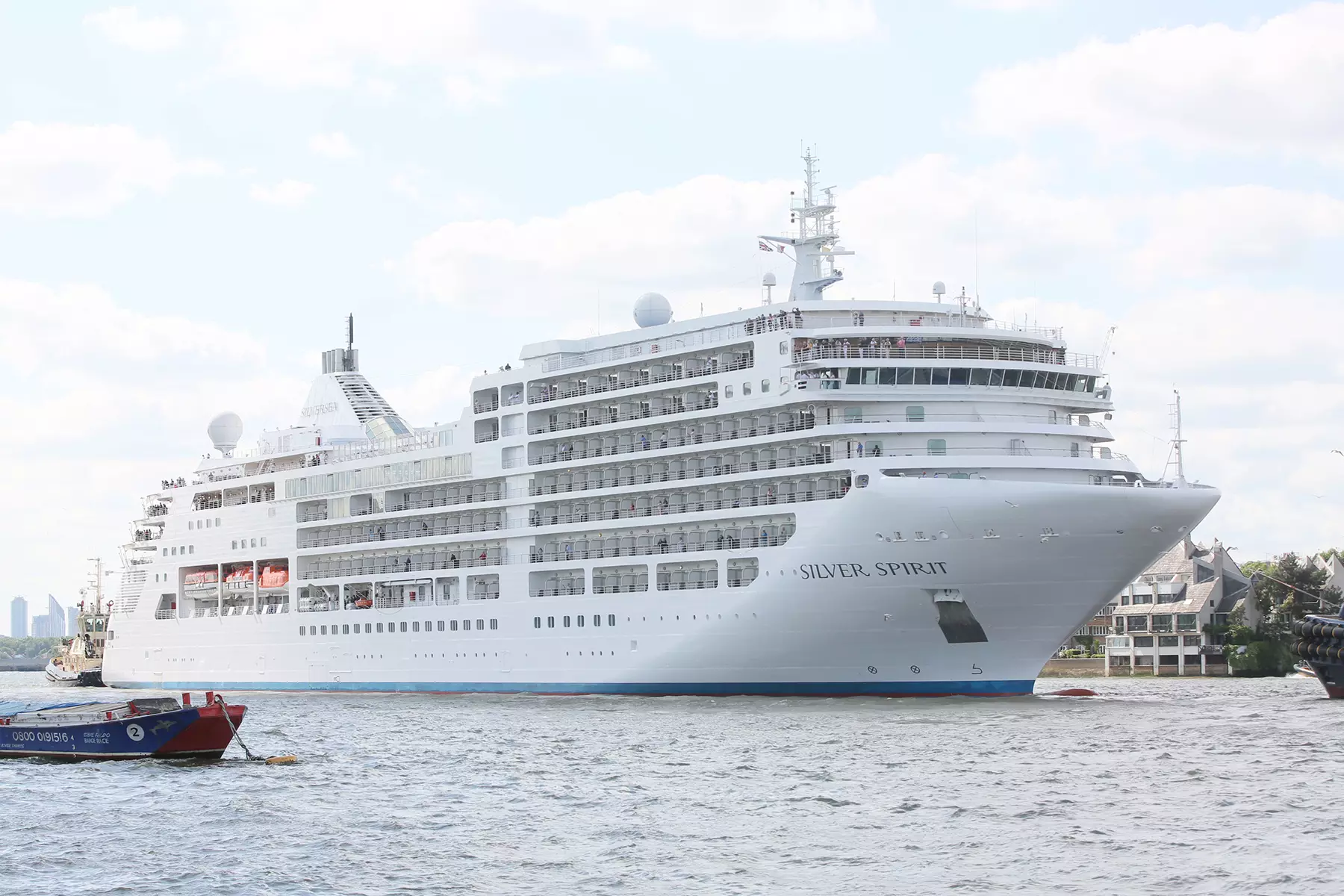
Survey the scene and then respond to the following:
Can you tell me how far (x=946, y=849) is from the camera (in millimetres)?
29312

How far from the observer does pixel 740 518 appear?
59.9 meters

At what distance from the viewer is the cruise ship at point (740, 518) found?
54188mm

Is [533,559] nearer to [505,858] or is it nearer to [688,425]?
[688,425]

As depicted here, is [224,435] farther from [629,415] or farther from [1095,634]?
[1095,634]

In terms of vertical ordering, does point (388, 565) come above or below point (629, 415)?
below

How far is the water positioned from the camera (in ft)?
91.5

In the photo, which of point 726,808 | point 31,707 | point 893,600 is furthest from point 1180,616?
point 726,808

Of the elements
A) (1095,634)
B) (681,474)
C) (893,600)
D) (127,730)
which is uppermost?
(681,474)

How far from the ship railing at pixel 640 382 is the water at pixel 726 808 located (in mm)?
13679

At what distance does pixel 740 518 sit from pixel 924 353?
8903 mm

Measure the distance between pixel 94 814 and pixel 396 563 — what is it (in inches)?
1567

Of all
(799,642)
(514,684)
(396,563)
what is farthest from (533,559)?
(799,642)

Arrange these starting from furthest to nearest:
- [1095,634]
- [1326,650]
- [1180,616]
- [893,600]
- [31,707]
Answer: [1095,634], [1180,616], [1326,650], [893,600], [31,707]

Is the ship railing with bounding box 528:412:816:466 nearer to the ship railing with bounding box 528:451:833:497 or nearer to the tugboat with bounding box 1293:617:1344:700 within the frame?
the ship railing with bounding box 528:451:833:497
